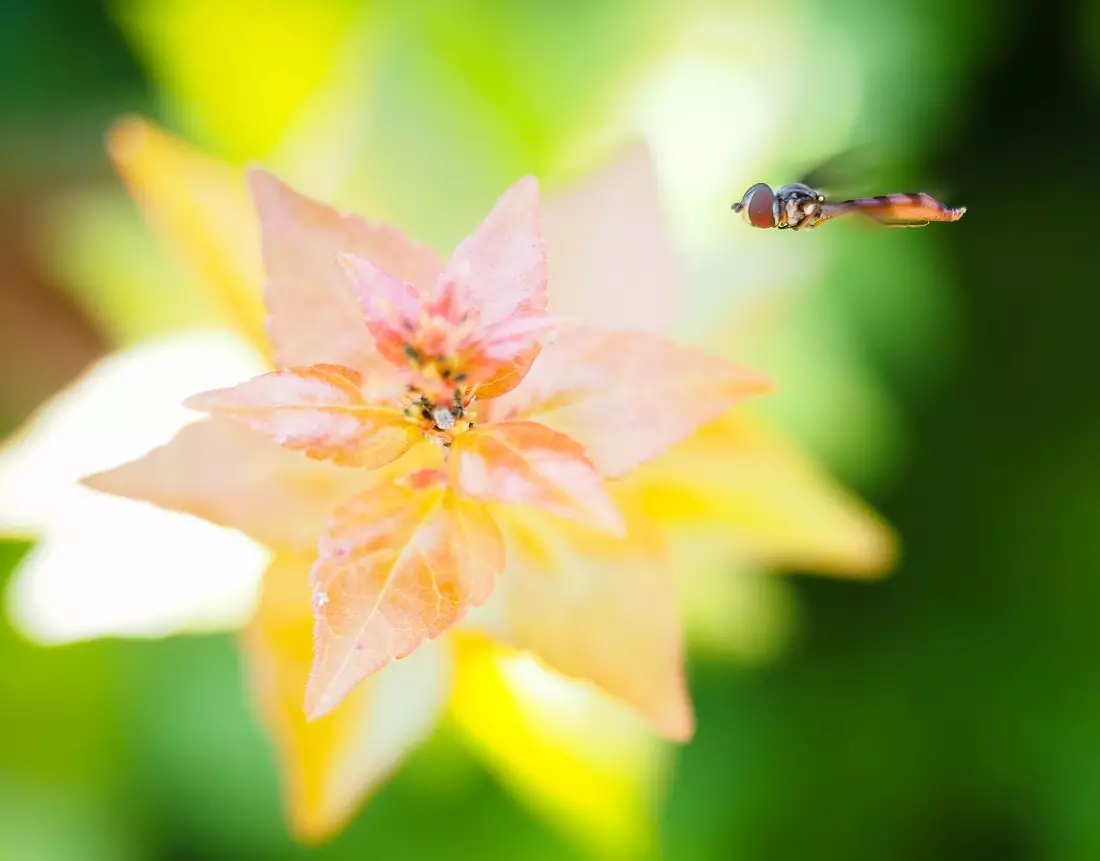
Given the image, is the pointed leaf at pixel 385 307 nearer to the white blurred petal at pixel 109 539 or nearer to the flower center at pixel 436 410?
the flower center at pixel 436 410

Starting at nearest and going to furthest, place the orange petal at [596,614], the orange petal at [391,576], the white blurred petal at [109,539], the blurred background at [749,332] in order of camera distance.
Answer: the orange petal at [391,576]
the orange petal at [596,614]
the white blurred petal at [109,539]
the blurred background at [749,332]

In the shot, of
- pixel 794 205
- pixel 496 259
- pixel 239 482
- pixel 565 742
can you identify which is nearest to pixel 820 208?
pixel 794 205

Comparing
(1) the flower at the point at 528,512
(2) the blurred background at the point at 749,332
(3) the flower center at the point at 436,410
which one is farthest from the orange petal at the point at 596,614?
(2) the blurred background at the point at 749,332

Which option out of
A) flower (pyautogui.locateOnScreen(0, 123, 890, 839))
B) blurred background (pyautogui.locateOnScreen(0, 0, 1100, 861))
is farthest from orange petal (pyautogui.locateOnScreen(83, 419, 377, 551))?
blurred background (pyautogui.locateOnScreen(0, 0, 1100, 861))

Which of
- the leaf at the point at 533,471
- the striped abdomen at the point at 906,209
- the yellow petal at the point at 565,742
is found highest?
the striped abdomen at the point at 906,209

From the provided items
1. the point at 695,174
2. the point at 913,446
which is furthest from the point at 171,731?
the point at 913,446
